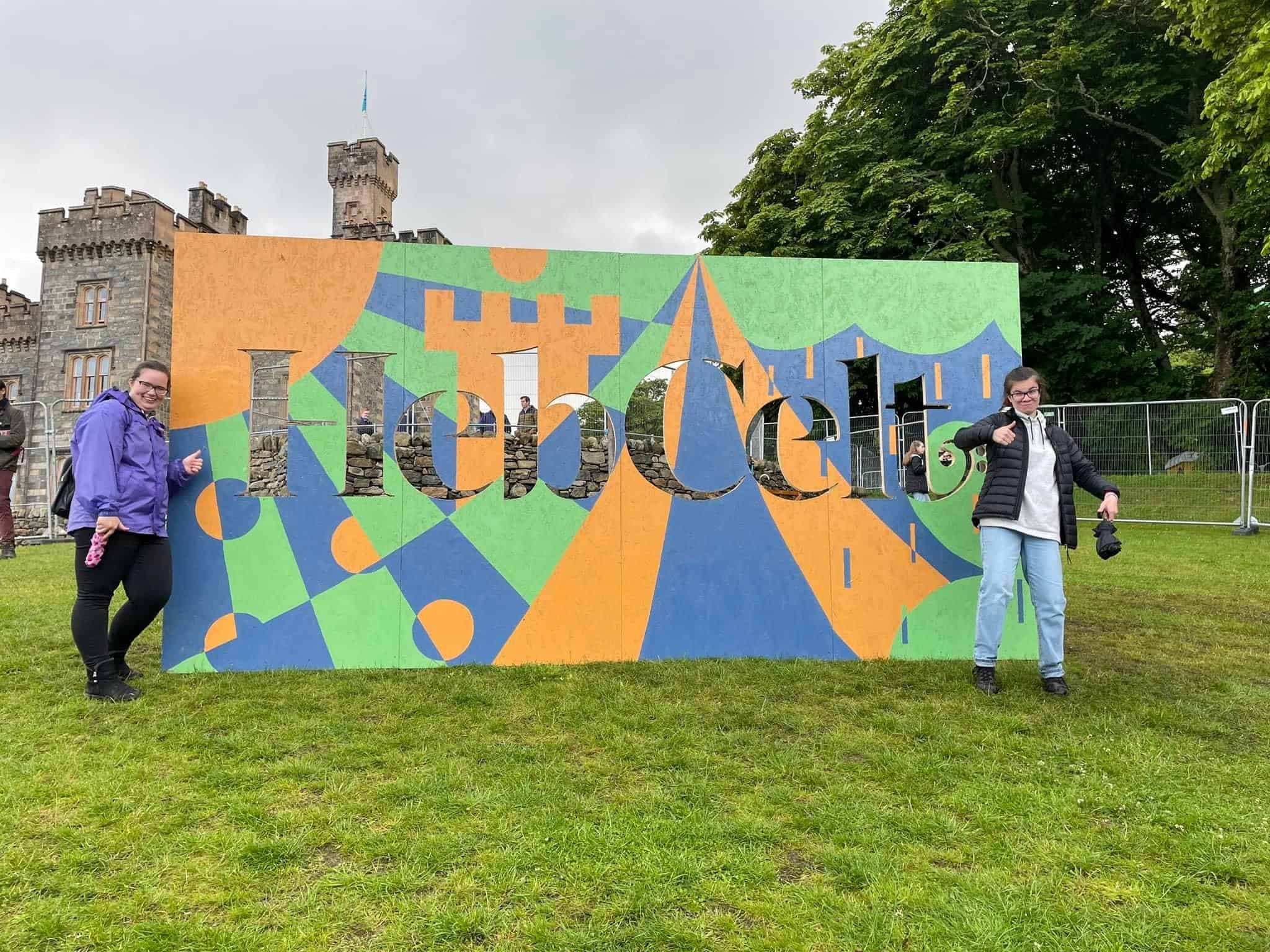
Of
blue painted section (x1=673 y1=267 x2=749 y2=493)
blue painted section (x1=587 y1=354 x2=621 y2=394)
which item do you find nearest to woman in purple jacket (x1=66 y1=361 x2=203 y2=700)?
blue painted section (x1=587 y1=354 x2=621 y2=394)

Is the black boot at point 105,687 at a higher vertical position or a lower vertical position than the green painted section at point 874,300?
lower

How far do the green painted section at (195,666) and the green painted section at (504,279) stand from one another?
276 cm

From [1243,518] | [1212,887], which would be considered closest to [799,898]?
[1212,887]

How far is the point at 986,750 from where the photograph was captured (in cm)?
329

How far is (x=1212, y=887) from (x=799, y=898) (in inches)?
50.1

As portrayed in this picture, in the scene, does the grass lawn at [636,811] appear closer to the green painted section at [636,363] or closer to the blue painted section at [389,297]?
the green painted section at [636,363]

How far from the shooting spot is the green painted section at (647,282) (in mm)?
5105

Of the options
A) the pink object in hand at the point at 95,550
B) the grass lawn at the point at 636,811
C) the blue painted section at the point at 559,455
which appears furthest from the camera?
the blue painted section at the point at 559,455

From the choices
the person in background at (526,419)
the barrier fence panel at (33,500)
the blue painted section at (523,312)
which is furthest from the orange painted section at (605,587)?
the barrier fence panel at (33,500)

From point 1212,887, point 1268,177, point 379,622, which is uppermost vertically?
point 1268,177

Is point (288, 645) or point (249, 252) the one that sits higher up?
point (249, 252)

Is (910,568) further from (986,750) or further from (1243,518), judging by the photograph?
(1243,518)

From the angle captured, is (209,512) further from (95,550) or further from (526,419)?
(526,419)

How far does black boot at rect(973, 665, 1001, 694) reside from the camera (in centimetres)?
421
